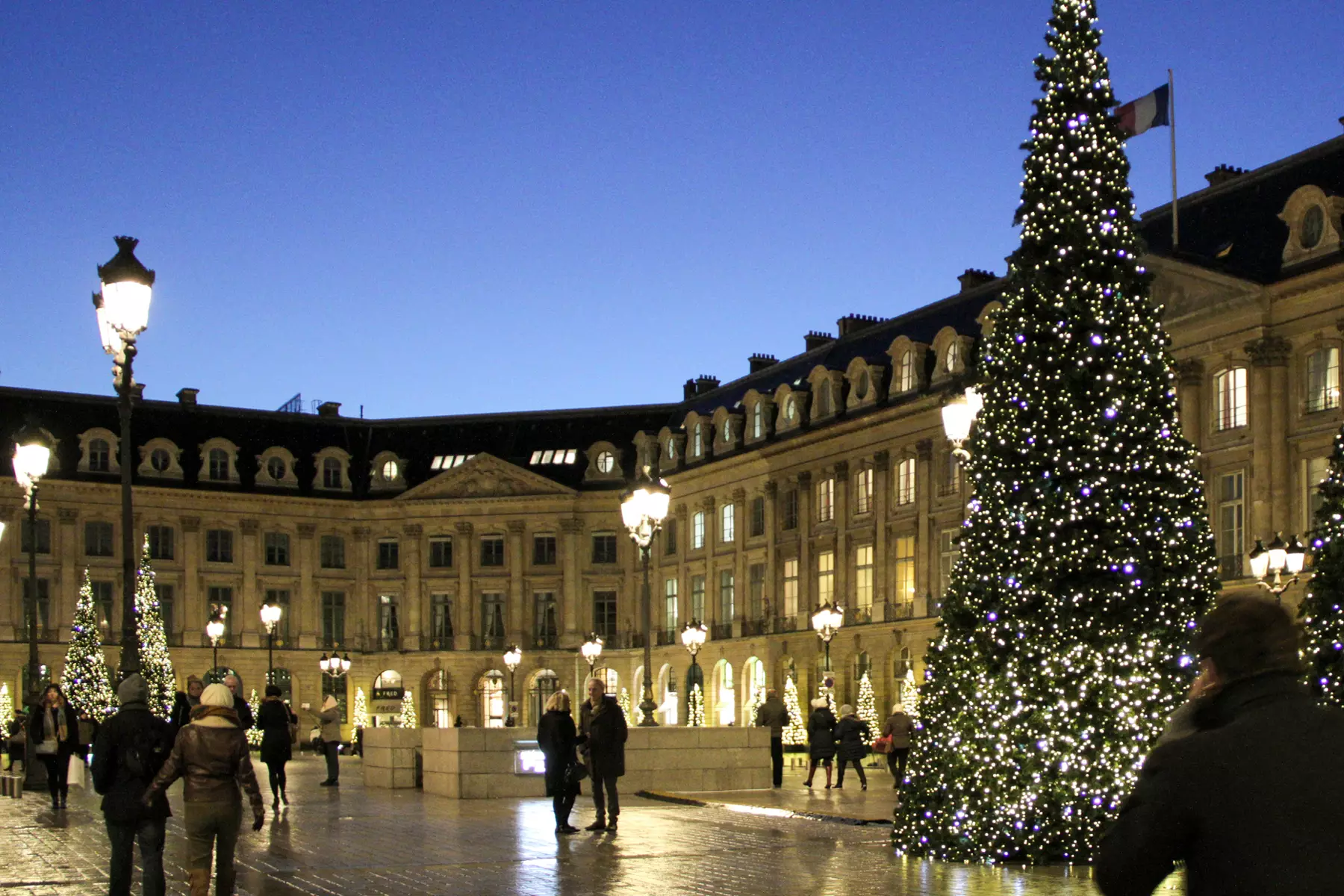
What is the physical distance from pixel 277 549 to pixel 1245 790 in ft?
257

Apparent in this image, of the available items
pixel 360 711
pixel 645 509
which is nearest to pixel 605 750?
pixel 645 509

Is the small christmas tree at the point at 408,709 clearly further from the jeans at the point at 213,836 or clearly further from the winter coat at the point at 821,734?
the jeans at the point at 213,836

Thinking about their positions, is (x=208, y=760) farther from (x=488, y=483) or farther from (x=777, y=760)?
(x=488, y=483)

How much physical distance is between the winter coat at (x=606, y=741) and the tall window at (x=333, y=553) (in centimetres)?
6248

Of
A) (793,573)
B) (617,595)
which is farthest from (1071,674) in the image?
(617,595)

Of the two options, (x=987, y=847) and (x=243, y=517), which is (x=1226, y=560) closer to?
(x=987, y=847)

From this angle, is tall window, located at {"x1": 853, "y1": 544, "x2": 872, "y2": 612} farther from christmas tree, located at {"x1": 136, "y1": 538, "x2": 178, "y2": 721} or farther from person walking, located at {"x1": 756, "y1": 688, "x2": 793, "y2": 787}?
person walking, located at {"x1": 756, "y1": 688, "x2": 793, "y2": 787}

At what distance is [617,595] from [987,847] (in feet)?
215

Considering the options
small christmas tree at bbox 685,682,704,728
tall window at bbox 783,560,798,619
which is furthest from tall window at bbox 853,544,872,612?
small christmas tree at bbox 685,682,704,728

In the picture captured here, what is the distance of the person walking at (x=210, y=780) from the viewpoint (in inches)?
448

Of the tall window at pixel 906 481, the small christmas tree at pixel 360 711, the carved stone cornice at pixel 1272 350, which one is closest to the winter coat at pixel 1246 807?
the carved stone cornice at pixel 1272 350

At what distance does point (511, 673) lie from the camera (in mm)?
75250

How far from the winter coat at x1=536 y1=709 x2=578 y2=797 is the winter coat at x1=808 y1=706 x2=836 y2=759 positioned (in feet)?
33.5

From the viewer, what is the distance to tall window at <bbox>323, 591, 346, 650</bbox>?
81000 mm
